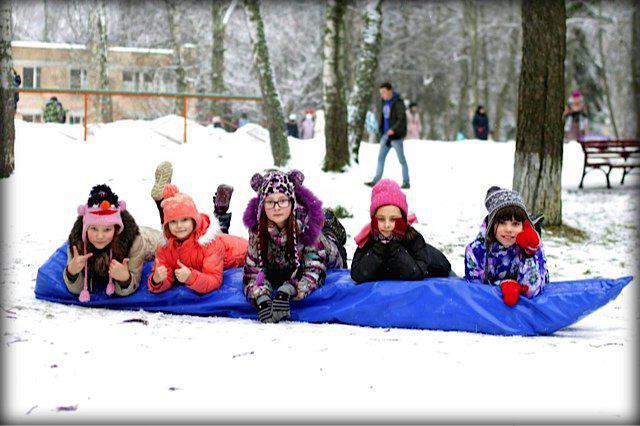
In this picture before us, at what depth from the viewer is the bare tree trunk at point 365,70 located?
1448cm

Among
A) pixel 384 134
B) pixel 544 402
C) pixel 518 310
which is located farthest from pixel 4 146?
pixel 544 402

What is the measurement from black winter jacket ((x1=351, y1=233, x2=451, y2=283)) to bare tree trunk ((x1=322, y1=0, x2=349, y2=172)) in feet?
28.3

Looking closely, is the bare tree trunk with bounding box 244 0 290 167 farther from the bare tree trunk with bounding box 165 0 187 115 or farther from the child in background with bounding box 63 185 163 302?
the bare tree trunk with bounding box 165 0 187 115

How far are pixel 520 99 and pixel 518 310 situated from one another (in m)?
4.94

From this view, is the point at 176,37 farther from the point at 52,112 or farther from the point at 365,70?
the point at 365,70

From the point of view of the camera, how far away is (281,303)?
17.5 feet

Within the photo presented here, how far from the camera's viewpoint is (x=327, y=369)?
4.07m

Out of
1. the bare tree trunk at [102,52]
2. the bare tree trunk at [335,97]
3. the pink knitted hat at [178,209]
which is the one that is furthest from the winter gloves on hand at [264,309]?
A: the bare tree trunk at [102,52]

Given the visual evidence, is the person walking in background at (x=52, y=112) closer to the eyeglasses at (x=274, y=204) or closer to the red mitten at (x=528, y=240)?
the eyeglasses at (x=274, y=204)

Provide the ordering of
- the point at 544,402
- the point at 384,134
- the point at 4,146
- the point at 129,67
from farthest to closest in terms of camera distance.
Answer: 1. the point at 129,67
2. the point at 384,134
3. the point at 4,146
4. the point at 544,402

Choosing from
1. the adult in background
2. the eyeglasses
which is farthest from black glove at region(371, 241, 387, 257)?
the adult in background

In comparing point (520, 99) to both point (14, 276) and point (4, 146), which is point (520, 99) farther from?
point (4, 146)

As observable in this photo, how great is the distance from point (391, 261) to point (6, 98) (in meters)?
8.57

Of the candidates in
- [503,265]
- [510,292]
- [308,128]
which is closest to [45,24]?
[308,128]
